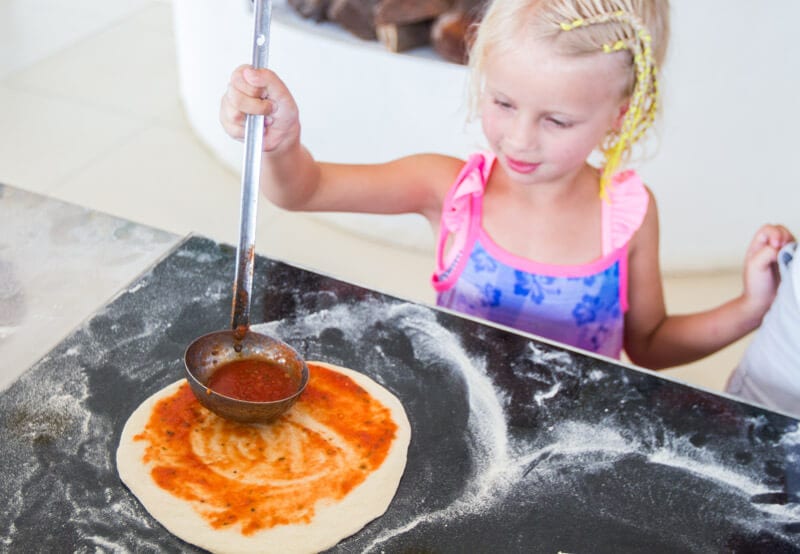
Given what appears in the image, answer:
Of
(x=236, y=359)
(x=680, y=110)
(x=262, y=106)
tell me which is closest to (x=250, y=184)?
(x=262, y=106)

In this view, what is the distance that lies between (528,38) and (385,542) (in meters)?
0.58

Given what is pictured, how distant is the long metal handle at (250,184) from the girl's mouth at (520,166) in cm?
32

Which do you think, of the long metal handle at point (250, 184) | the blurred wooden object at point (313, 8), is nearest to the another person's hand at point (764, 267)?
the long metal handle at point (250, 184)

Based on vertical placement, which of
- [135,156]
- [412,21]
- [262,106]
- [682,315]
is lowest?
[135,156]

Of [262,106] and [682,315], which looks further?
[682,315]

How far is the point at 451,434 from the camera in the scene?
0.84 meters

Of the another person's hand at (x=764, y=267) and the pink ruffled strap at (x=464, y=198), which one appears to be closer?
the another person's hand at (x=764, y=267)

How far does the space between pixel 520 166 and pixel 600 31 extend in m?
0.18

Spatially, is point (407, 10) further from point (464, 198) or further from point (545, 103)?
point (545, 103)

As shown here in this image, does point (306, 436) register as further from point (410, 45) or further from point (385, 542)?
point (410, 45)

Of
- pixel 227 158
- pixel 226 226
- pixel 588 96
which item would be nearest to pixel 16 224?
pixel 588 96

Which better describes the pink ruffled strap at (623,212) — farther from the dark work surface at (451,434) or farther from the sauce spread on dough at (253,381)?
the sauce spread on dough at (253,381)

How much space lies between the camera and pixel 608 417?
0.88 meters

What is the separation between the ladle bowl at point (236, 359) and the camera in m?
0.79
